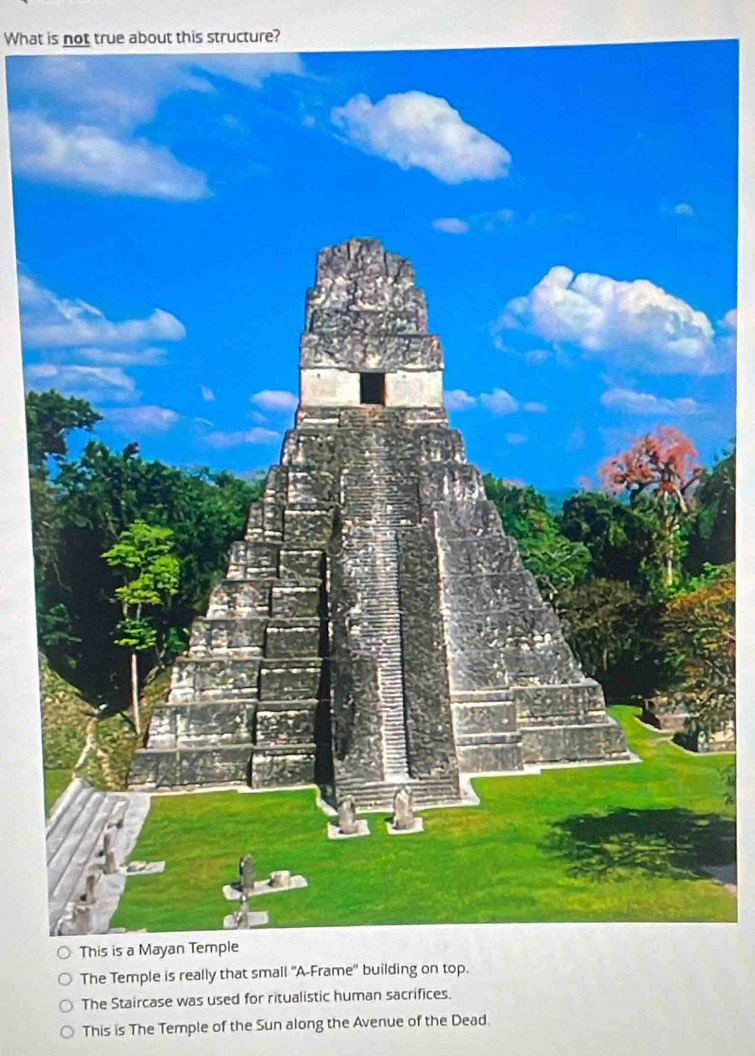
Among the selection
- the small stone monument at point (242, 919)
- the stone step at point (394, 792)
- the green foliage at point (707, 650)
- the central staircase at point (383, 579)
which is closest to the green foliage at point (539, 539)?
the central staircase at point (383, 579)

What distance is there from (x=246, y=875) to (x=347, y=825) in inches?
26.8

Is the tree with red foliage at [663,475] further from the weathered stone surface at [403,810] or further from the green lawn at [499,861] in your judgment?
the weathered stone surface at [403,810]

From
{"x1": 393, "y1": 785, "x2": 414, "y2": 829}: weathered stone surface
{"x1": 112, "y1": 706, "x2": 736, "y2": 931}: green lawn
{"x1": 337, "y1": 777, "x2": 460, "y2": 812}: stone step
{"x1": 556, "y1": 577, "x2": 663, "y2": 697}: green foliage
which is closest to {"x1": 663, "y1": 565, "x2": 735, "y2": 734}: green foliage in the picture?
{"x1": 112, "y1": 706, "x2": 736, "y2": 931}: green lawn

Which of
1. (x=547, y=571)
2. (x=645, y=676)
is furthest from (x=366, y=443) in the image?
(x=645, y=676)

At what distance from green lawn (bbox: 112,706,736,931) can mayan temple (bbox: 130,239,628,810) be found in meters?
0.50

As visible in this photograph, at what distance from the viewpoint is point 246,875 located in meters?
3.66

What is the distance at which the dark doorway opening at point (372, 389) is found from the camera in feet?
21.5

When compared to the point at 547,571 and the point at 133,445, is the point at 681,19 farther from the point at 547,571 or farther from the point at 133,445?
the point at 547,571

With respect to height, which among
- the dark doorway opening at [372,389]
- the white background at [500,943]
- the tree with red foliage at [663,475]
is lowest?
the white background at [500,943]

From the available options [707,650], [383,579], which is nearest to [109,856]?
[383,579]

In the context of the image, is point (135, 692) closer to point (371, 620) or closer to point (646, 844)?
point (371, 620)

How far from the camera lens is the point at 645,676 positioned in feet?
15.0

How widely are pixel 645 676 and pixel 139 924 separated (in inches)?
112

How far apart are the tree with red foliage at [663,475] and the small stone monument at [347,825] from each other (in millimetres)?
2038
